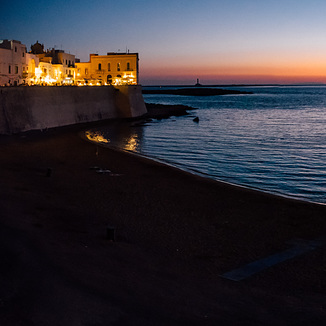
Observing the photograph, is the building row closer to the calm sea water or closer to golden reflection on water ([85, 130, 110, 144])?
the calm sea water

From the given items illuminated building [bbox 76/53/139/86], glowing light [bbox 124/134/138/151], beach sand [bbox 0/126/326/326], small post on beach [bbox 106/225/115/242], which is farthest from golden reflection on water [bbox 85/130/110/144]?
illuminated building [bbox 76/53/139/86]

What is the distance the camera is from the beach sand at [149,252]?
751 centimetres

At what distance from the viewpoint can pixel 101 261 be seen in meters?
9.85

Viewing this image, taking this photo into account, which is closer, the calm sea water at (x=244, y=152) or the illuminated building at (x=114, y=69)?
the calm sea water at (x=244, y=152)

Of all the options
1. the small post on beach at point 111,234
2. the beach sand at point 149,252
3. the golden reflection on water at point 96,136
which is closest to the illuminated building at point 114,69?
the golden reflection on water at point 96,136

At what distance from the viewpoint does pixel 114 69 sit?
6600 cm

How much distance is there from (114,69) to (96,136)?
29.9 meters

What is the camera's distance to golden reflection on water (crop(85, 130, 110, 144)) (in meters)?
36.1

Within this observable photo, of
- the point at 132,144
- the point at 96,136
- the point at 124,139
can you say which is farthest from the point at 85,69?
the point at 132,144

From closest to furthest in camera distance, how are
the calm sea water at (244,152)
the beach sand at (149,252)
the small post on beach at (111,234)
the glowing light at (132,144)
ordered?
the beach sand at (149,252), the small post on beach at (111,234), the calm sea water at (244,152), the glowing light at (132,144)

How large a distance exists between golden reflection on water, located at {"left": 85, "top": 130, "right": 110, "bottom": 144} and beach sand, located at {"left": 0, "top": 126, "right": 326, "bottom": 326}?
50.2 ft

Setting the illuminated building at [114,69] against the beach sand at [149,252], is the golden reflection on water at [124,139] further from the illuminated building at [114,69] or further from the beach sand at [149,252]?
the illuminated building at [114,69]

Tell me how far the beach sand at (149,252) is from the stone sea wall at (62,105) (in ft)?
49.8

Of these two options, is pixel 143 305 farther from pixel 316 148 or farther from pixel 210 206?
pixel 316 148
